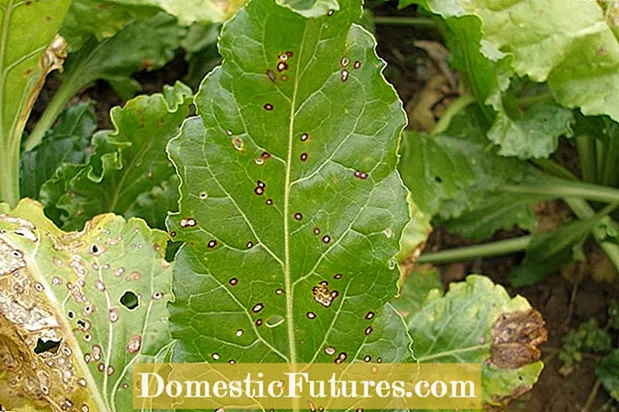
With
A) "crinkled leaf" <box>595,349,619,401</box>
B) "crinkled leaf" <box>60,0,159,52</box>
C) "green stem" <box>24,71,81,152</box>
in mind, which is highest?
"crinkled leaf" <box>60,0,159,52</box>

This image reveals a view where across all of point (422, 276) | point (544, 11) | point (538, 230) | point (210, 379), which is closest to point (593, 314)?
point (538, 230)

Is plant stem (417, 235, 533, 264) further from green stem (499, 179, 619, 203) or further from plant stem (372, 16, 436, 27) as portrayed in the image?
plant stem (372, 16, 436, 27)

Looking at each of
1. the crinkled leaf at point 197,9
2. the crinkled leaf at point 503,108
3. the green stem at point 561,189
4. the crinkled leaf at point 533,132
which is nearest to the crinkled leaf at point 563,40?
the crinkled leaf at point 503,108

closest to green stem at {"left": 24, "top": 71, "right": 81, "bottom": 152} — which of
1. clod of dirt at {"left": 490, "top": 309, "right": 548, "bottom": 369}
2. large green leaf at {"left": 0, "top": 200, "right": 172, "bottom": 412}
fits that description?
large green leaf at {"left": 0, "top": 200, "right": 172, "bottom": 412}

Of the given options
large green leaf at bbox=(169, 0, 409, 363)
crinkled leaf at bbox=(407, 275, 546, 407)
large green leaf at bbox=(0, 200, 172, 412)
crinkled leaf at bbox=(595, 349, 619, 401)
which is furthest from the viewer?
crinkled leaf at bbox=(595, 349, 619, 401)

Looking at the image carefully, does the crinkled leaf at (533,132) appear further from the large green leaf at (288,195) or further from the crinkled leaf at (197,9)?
the large green leaf at (288,195)

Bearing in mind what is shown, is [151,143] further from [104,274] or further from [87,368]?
[87,368]

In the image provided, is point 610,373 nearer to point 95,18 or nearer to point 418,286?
point 418,286
